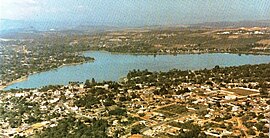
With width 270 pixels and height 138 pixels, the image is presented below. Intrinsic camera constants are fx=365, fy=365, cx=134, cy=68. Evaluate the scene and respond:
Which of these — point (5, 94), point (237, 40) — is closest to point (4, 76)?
point (5, 94)

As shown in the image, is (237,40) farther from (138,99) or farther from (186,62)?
(138,99)

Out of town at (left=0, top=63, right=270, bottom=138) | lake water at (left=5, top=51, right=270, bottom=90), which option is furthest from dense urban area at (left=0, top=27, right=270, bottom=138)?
lake water at (left=5, top=51, right=270, bottom=90)

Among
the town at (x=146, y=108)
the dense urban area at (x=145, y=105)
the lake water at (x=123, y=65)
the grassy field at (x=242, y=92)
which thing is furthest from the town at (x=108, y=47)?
the grassy field at (x=242, y=92)

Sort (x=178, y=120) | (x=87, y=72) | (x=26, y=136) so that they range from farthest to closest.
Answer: (x=87, y=72)
(x=178, y=120)
(x=26, y=136)

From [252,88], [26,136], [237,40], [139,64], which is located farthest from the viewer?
[237,40]

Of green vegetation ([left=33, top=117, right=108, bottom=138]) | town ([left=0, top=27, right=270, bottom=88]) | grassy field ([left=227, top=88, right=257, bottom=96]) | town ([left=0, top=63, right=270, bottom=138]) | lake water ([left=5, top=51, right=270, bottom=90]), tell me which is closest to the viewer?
green vegetation ([left=33, top=117, right=108, bottom=138])

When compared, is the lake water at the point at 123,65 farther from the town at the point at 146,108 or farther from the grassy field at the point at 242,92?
the grassy field at the point at 242,92

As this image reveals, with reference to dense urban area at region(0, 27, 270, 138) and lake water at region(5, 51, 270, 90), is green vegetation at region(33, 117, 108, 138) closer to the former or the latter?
dense urban area at region(0, 27, 270, 138)
